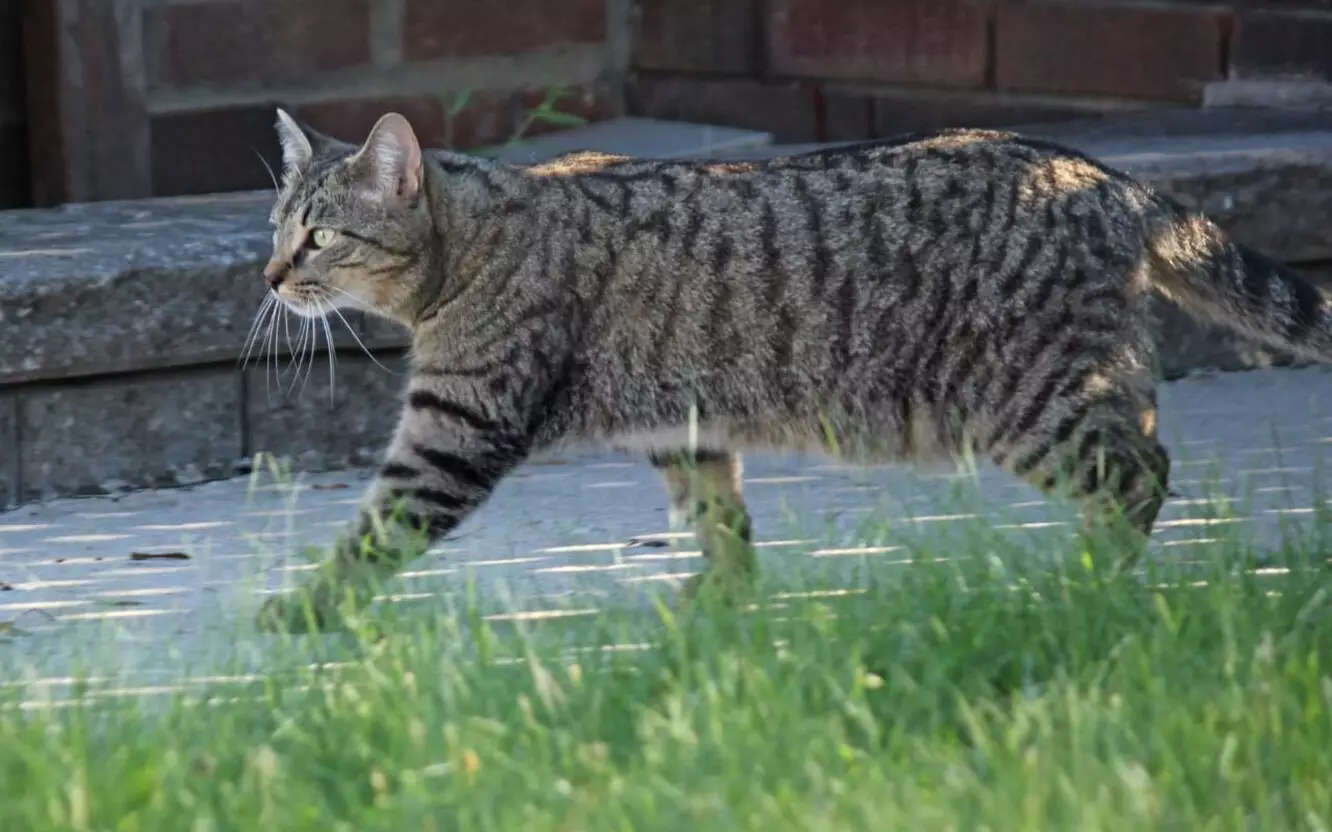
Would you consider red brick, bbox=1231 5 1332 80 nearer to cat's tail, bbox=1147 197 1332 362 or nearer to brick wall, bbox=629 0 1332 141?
brick wall, bbox=629 0 1332 141

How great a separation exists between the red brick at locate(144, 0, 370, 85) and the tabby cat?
1608 millimetres

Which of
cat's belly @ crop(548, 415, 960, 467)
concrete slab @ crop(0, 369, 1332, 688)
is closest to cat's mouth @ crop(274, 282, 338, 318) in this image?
concrete slab @ crop(0, 369, 1332, 688)

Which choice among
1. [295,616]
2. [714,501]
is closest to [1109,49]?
[714,501]

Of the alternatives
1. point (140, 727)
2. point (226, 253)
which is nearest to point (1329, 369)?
point (226, 253)

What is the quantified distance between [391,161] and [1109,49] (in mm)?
3068

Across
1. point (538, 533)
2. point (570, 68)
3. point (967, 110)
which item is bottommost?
point (538, 533)

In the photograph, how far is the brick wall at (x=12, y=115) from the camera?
6.05 meters

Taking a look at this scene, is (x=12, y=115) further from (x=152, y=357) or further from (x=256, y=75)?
(x=152, y=357)

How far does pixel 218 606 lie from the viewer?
4371 millimetres

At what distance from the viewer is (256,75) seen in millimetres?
6395

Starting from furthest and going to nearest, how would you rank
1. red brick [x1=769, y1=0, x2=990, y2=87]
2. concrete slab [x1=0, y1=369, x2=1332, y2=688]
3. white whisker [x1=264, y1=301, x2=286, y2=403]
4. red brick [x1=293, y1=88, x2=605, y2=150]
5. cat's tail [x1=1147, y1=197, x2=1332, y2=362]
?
red brick [x1=769, y1=0, x2=990, y2=87], red brick [x1=293, y1=88, x2=605, y2=150], white whisker [x1=264, y1=301, x2=286, y2=403], cat's tail [x1=1147, y1=197, x2=1332, y2=362], concrete slab [x1=0, y1=369, x2=1332, y2=688]

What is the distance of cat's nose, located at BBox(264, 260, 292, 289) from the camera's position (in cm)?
458

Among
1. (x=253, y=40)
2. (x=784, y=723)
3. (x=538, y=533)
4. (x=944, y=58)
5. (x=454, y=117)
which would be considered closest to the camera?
(x=784, y=723)

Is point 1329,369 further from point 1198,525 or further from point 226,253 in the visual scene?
point 226,253
